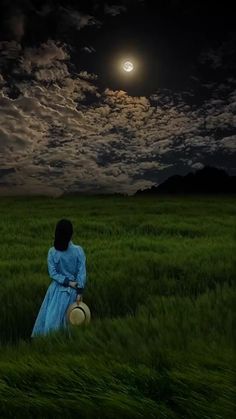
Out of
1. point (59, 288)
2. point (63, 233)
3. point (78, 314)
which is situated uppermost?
point (63, 233)

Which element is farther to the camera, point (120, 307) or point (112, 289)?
point (112, 289)

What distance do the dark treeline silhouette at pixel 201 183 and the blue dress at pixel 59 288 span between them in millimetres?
45019

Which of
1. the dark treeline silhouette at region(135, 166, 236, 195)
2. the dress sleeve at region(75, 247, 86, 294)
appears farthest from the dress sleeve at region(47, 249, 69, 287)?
the dark treeline silhouette at region(135, 166, 236, 195)

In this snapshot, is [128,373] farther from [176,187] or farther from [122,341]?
[176,187]

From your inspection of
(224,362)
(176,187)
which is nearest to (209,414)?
(224,362)

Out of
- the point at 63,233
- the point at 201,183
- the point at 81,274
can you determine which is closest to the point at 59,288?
the point at 81,274

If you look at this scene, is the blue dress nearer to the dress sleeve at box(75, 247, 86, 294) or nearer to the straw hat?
the dress sleeve at box(75, 247, 86, 294)

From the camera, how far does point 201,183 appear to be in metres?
59.0

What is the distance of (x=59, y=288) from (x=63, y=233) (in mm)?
591

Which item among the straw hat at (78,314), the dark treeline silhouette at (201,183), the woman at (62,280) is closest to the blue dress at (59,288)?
the woman at (62,280)

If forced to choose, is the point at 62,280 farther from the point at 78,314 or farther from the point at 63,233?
the point at 78,314

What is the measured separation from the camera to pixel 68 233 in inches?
219

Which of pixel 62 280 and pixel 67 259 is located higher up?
pixel 67 259

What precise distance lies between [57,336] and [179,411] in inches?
59.5
